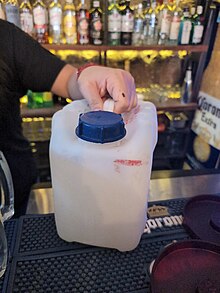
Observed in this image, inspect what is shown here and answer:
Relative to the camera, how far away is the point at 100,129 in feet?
1.34

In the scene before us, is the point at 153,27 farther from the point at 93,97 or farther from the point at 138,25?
the point at 93,97

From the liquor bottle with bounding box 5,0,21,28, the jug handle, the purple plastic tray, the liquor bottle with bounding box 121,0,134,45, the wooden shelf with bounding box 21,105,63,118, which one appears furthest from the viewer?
the wooden shelf with bounding box 21,105,63,118

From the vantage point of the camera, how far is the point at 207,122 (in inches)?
73.4

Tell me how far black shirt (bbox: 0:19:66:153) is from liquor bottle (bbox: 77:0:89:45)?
95 centimetres

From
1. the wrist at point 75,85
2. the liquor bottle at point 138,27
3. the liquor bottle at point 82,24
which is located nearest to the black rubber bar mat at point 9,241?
the wrist at point 75,85

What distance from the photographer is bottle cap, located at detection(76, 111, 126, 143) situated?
411 millimetres

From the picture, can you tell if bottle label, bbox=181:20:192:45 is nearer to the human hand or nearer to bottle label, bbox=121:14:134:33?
bottle label, bbox=121:14:134:33

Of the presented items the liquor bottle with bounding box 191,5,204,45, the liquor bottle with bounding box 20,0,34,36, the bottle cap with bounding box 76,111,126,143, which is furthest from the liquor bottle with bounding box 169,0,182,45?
the bottle cap with bounding box 76,111,126,143

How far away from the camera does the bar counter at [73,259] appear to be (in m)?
0.43

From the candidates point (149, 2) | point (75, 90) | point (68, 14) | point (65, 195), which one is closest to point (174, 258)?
point (65, 195)

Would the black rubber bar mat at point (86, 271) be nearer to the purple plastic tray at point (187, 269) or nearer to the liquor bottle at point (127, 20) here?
the purple plastic tray at point (187, 269)

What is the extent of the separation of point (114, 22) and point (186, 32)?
1.57ft

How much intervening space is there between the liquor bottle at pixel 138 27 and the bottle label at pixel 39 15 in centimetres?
57

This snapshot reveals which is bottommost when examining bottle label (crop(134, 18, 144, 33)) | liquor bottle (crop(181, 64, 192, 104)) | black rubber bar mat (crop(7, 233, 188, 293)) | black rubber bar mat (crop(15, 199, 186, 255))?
liquor bottle (crop(181, 64, 192, 104))
